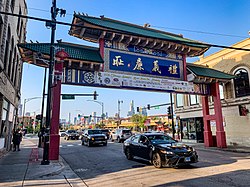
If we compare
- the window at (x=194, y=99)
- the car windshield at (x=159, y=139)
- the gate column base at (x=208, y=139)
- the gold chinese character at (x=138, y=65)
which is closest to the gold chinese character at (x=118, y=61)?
the gold chinese character at (x=138, y=65)

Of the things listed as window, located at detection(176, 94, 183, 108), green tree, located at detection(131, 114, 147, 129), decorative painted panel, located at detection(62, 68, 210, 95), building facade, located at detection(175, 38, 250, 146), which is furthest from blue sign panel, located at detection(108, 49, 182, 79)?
green tree, located at detection(131, 114, 147, 129)

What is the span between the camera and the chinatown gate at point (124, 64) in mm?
12734

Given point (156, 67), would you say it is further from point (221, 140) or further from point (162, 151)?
point (162, 151)

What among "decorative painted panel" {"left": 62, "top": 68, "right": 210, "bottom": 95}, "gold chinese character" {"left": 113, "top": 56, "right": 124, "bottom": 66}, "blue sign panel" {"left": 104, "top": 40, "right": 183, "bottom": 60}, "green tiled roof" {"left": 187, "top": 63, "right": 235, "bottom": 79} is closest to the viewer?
"decorative painted panel" {"left": 62, "top": 68, "right": 210, "bottom": 95}

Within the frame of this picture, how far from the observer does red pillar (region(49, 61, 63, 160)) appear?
1184 cm

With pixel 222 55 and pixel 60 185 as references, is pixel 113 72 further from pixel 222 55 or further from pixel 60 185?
pixel 222 55

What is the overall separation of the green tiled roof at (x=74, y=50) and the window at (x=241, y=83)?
1384 cm

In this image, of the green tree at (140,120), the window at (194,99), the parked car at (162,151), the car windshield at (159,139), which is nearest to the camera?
the parked car at (162,151)

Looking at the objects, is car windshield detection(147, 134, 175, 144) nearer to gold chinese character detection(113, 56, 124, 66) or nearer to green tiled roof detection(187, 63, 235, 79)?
gold chinese character detection(113, 56, 124, 66)

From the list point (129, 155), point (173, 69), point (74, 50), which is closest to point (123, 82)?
point (74, 50)

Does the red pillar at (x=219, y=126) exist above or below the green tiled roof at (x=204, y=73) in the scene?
below

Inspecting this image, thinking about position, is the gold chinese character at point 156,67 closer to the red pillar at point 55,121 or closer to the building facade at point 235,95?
the red pillar at point 55,121

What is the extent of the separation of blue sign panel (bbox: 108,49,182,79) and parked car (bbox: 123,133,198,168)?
589 cm

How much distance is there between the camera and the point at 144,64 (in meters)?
16.2
